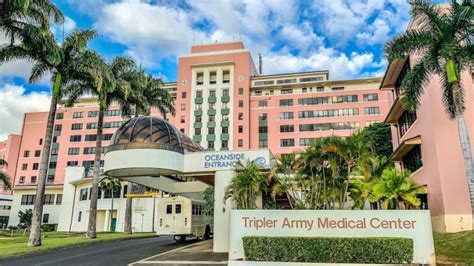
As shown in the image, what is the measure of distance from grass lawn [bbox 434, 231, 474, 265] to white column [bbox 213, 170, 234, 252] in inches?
383

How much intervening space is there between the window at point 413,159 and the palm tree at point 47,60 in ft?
78.8

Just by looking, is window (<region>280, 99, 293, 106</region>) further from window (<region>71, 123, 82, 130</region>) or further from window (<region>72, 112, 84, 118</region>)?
window (<region>71, 123, 82, 130</region>)

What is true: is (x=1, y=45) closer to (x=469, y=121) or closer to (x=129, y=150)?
(x=129, y=150)

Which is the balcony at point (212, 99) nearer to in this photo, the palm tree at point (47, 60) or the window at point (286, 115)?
the window at point (286, 115)

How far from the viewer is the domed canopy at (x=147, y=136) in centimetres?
2008

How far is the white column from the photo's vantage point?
19.2 metres

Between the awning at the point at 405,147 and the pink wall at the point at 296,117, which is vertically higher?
the pink wall at the point at 296,117

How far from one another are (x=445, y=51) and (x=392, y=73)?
40.7 ft

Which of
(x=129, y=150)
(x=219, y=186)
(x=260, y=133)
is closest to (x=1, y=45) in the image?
(x=129, y=150)

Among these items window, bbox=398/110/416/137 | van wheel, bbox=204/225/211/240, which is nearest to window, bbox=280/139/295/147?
window, bbox=398/110/416/137

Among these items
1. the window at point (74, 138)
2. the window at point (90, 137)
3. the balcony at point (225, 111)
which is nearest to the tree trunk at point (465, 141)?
the balcony at point (225, 111)

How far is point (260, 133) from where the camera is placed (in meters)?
69.7

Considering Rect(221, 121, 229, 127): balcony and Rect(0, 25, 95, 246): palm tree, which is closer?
Rect(0, 25, 95, 246): palm tree

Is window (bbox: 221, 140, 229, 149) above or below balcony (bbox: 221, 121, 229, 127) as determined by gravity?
below
